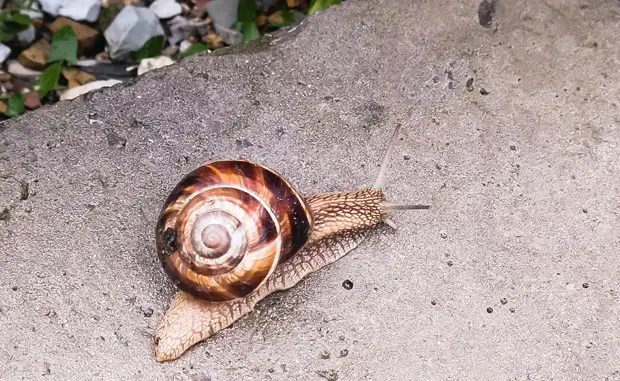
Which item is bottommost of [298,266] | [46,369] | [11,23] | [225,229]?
[46,369]

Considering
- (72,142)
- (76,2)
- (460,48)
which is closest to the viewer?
(72,142)

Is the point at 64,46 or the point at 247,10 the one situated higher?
the point at 247,10

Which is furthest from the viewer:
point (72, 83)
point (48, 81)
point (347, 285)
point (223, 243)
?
point (72, 83)

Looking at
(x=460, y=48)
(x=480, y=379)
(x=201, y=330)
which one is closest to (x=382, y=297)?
(x=480, y=379)

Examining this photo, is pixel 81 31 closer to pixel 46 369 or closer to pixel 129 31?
pixel 129 31

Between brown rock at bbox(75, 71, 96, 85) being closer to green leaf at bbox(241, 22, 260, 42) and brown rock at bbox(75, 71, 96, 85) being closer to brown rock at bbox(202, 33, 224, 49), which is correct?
brown rock at bbox(202, 33, 224, 49)

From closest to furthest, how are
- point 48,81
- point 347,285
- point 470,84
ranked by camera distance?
point 347,285, point 470,84, point 48,81

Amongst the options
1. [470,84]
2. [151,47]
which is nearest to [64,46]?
[151,47]

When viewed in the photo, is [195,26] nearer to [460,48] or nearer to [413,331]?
[460,48]

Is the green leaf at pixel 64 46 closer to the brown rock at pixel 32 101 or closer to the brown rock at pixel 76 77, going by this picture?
the brown rock at pixel 76 77
